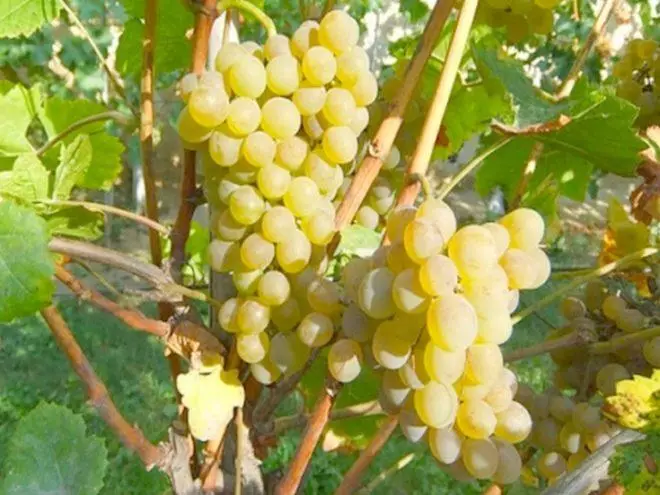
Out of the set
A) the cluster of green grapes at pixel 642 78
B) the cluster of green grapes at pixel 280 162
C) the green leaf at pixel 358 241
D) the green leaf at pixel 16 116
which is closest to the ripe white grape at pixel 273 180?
the cluster of green grapes at pixel 280 162

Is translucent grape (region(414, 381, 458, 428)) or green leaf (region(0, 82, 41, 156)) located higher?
green leaf (region(0, 82, 41, 156))

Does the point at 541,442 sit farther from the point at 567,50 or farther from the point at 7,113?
the point at 567,50

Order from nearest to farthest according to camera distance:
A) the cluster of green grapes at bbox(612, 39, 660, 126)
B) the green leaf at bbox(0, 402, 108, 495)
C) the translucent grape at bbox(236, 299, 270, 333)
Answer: the translucent grape at bbox(236, 299, 270, 333) → the green leaf at bbox(0, 402, 108, 495) → the cluster of green grapes at bbox(612, 39, 660, 126)

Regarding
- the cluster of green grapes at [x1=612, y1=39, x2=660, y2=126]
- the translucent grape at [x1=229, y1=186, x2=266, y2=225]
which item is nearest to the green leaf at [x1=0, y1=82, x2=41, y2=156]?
the translucent grape at [x1=229, y1=186, x2=266, y2=225]

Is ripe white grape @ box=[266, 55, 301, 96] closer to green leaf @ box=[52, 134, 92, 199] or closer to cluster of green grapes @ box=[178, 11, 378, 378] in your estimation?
cluster of green grapes @ box=[178, 11, 378, 378]

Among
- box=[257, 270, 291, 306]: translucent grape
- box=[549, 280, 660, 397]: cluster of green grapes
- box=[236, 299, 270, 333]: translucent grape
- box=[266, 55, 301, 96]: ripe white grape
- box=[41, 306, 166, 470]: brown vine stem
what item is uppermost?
box=[266, 55, 301, 96]: ripe white grape

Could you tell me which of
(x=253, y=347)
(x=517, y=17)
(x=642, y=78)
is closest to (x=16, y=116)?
(x=253, y=347)

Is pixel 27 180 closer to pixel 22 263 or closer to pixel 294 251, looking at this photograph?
pixel 22 263
